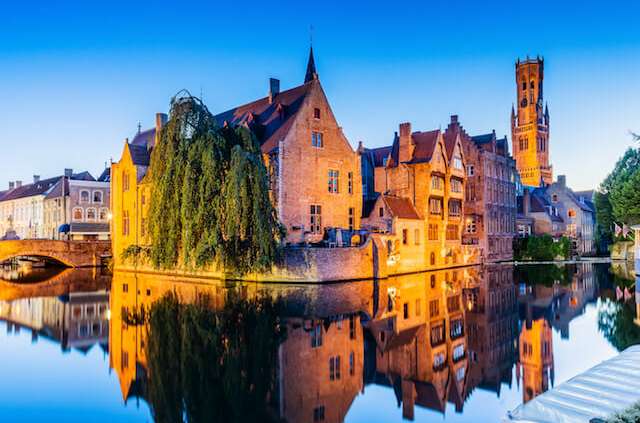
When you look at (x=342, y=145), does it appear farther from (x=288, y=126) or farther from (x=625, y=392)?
(x=625, y=392)

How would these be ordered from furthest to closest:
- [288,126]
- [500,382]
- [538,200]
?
[538,200], [288,126], [500,382]

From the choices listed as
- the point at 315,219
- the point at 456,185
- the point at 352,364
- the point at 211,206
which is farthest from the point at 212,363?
the point at 456,185

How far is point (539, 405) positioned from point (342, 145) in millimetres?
31810

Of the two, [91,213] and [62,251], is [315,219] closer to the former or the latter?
[62,251]

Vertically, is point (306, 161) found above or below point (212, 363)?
above

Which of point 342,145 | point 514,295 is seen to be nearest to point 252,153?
point 342,145

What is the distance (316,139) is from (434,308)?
59.9ft

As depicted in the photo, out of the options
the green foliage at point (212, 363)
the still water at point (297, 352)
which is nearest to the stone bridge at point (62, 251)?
the still water at point (297, 352)

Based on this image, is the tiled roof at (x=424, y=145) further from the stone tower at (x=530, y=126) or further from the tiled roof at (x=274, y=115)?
the stone tower at (x=530, y=126)

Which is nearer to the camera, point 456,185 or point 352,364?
point 352,364

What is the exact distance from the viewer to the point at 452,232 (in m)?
46.7

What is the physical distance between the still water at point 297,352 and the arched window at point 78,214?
112ft

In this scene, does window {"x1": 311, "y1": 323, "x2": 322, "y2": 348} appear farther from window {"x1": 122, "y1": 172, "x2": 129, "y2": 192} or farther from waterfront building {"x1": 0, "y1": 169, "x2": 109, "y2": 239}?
waterfront building {"x1": 0, "y1": 169, "x2": 109, "y2": 239}

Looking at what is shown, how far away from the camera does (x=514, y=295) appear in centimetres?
2717
